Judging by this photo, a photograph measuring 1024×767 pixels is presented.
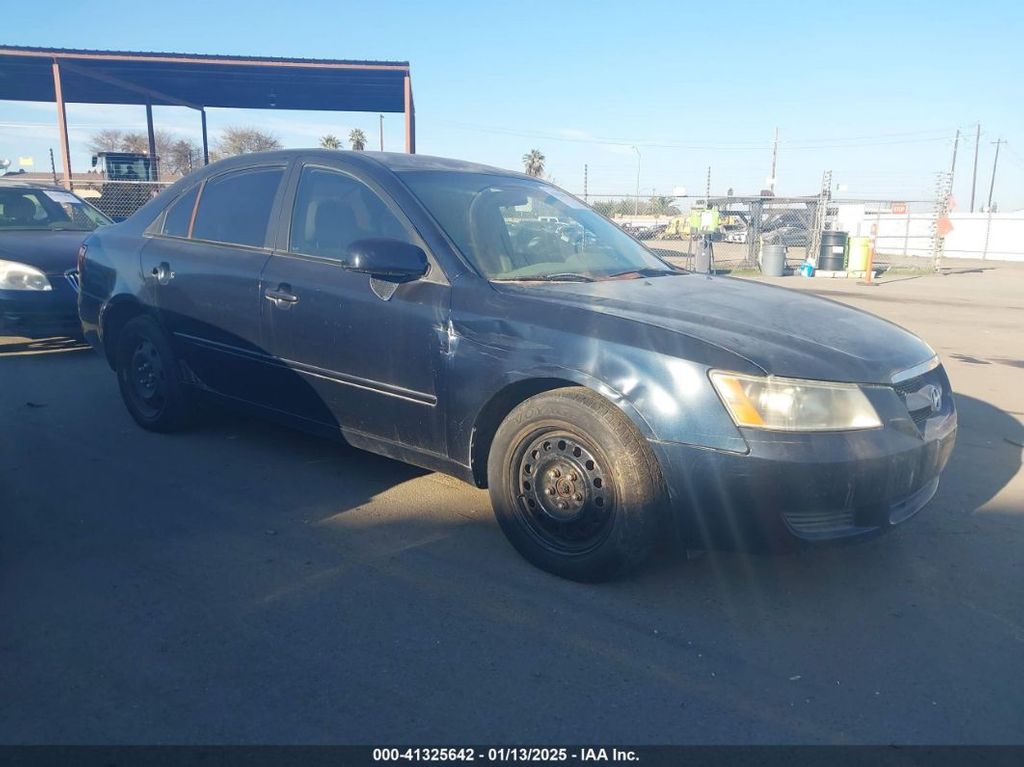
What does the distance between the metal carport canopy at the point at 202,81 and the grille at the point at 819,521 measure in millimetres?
14753

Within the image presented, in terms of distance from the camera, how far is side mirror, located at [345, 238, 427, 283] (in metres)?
3.70

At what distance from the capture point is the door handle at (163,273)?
4965mm

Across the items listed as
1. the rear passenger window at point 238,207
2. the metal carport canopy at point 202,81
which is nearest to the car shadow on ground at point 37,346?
the rear passenger window at point 238,207

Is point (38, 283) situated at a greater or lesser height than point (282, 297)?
lesser

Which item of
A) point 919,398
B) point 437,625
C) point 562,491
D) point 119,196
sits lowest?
Result: point 437,625

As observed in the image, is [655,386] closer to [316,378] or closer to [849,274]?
[316,378]

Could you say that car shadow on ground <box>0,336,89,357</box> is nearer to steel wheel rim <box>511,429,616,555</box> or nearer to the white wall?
steel wheel rim <box>511,429,616,555</box>

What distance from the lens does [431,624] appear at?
3094 millimetres

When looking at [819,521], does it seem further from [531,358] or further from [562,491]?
[531,358]

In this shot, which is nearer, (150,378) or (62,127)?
(150,378)

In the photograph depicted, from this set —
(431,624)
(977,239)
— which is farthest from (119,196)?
(977,239)

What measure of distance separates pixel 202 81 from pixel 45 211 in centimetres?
1235

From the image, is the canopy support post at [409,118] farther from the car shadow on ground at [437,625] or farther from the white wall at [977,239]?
the white wall at [977,239]

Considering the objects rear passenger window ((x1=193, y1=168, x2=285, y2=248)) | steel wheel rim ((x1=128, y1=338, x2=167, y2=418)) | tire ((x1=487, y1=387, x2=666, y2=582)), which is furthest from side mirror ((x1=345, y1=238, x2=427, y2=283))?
steel wheel rim ((x1=128, y1=338, x2=167, y2=418))
